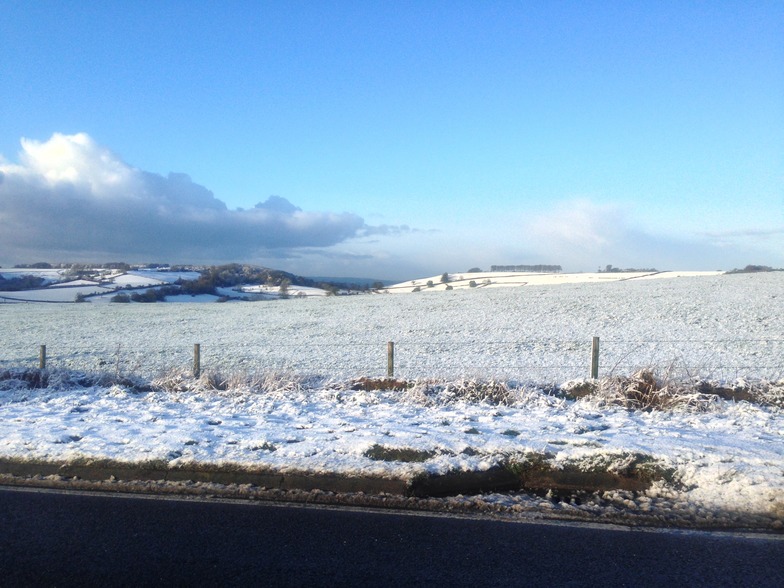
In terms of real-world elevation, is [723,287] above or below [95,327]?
above

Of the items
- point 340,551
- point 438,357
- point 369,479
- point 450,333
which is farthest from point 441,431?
point 450,333

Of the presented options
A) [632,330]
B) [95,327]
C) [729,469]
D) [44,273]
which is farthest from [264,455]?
[44,273]

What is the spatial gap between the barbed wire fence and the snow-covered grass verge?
398 centimetres

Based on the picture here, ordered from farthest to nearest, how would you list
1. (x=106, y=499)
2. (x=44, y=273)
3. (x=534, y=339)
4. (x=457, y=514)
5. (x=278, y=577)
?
(x=44, y=273)
(x=534, y=339)
(x=106, y=499)
(x=457, y=514)
(x=278, y=577)

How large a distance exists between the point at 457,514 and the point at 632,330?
21.9m

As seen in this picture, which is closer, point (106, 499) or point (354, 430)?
point (106, 499)

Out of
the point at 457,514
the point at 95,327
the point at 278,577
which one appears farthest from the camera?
the point at 95,327

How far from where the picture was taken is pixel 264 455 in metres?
7.69

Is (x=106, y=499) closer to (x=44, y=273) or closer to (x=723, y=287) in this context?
(x=723, y=287)

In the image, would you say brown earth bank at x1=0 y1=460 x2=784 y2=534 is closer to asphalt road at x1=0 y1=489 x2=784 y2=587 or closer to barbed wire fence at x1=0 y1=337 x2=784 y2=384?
asphalt road at x1=0 y1=489 x2=784 y2=587

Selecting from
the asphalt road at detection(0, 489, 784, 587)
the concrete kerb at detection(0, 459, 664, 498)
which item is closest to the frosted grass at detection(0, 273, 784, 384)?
the concrete kerb at detection(0, 459, 664, 498)

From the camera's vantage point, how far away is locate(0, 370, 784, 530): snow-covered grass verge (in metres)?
6.63

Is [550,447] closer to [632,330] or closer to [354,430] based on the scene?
[354,430]

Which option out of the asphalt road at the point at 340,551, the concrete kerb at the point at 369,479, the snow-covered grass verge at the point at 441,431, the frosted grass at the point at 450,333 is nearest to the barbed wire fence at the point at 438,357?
the frosted grass at the point at 450,333
